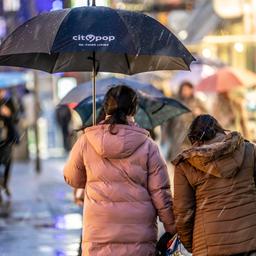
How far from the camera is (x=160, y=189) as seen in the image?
5418mm

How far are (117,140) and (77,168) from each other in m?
0.40

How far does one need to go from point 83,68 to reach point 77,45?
5.18 feet

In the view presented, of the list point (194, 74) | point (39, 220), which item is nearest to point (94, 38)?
point (39, 220)

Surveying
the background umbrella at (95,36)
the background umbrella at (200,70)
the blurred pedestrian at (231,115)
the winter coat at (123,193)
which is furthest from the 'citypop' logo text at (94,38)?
the background umbrella at (200,70)

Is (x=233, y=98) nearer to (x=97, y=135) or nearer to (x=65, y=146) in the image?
(x=97, y=135)

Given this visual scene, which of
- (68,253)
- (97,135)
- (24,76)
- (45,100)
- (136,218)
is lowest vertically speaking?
(45,100)

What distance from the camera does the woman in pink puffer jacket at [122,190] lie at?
17.5 feet

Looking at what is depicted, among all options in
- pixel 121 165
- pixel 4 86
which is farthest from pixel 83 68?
pixel 4 86

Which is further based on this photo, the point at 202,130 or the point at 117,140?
the point at 117,140

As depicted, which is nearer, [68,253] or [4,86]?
[68,253]

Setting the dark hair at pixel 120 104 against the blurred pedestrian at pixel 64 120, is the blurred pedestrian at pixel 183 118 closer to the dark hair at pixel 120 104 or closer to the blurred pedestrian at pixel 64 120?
the dark hair at pixel 120 104

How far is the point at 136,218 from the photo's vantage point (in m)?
5.36

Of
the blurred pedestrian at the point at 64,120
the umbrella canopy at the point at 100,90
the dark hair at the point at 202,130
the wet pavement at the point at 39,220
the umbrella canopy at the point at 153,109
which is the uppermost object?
the dark hair at the point at 202,130

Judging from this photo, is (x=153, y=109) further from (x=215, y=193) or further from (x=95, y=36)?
(x=215, y=193)
